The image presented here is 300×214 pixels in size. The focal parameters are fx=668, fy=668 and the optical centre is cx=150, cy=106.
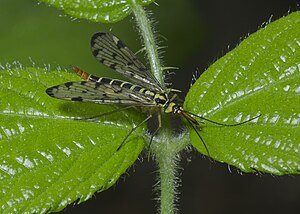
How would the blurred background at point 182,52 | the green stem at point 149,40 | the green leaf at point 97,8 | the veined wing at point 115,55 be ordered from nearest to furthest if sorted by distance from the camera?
the green stem at point 149,40, the green leaf at point 97,8, the veined wing at point 115,55, the blurred background at point 182,52

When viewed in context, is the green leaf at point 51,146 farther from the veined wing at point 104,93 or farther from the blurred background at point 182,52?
the blurred background at point 182,52

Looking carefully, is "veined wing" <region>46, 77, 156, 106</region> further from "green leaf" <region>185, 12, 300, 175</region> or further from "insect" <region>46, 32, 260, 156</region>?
"green leaf" <region>185, 12, 300, 175</region>

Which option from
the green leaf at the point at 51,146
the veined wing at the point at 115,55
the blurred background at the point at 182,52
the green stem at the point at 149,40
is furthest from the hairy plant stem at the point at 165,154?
the blurred background at the point at 182,52

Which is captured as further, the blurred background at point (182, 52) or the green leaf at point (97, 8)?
the blurred background at point (182, 52)

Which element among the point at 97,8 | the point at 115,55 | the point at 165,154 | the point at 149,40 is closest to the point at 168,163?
the point at 165,154

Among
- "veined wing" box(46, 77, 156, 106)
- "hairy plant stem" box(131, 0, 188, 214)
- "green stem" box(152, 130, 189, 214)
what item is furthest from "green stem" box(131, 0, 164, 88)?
"green stem" box(152, 130, 189, 214)

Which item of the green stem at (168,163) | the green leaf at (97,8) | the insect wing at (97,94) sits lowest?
the green stem at (168,163)

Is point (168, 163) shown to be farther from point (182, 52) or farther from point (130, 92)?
point (182, 52)
